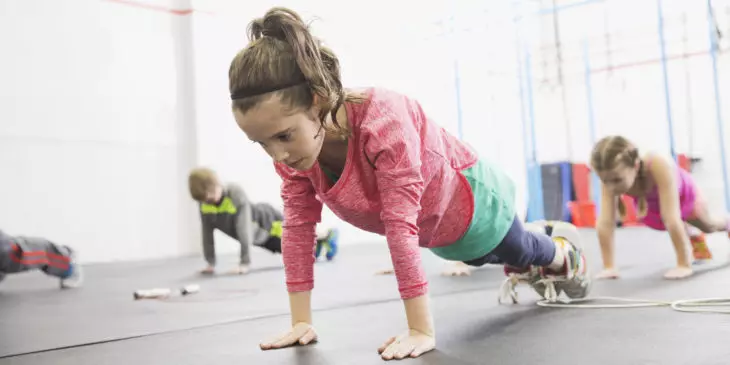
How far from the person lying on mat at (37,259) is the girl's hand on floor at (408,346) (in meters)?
2.20

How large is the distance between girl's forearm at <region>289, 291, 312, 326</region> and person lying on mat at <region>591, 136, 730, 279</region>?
4.34 ft

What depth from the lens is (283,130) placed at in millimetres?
1032

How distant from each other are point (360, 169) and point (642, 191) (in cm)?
162

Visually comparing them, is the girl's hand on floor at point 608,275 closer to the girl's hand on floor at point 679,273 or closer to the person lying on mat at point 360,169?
the girl's hand on floor at point 679,273

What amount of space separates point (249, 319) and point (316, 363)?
675 millimetres

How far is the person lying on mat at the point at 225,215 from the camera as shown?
3.18 meters

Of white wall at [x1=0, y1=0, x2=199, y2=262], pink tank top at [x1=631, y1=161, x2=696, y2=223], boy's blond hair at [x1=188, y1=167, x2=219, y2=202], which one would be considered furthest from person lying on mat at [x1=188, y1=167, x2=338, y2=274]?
pink tank top at [x1=631, y1=161, x2=696, y2=223]

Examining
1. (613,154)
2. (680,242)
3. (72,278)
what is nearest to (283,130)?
(613,154)

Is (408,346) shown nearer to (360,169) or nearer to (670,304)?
(360,169)

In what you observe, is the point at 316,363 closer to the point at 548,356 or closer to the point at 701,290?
the point at 548,356

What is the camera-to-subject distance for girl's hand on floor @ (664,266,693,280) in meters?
2.13

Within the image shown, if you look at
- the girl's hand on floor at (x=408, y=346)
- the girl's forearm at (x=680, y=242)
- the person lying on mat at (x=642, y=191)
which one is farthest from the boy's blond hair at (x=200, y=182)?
the girl's hand on floor at (x=408, y=346)

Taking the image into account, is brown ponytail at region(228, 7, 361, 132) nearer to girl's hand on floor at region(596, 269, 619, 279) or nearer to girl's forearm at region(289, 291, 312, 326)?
girl's forearm at region(289, 291, 312, 326)

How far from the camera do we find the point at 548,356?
1.06 m
